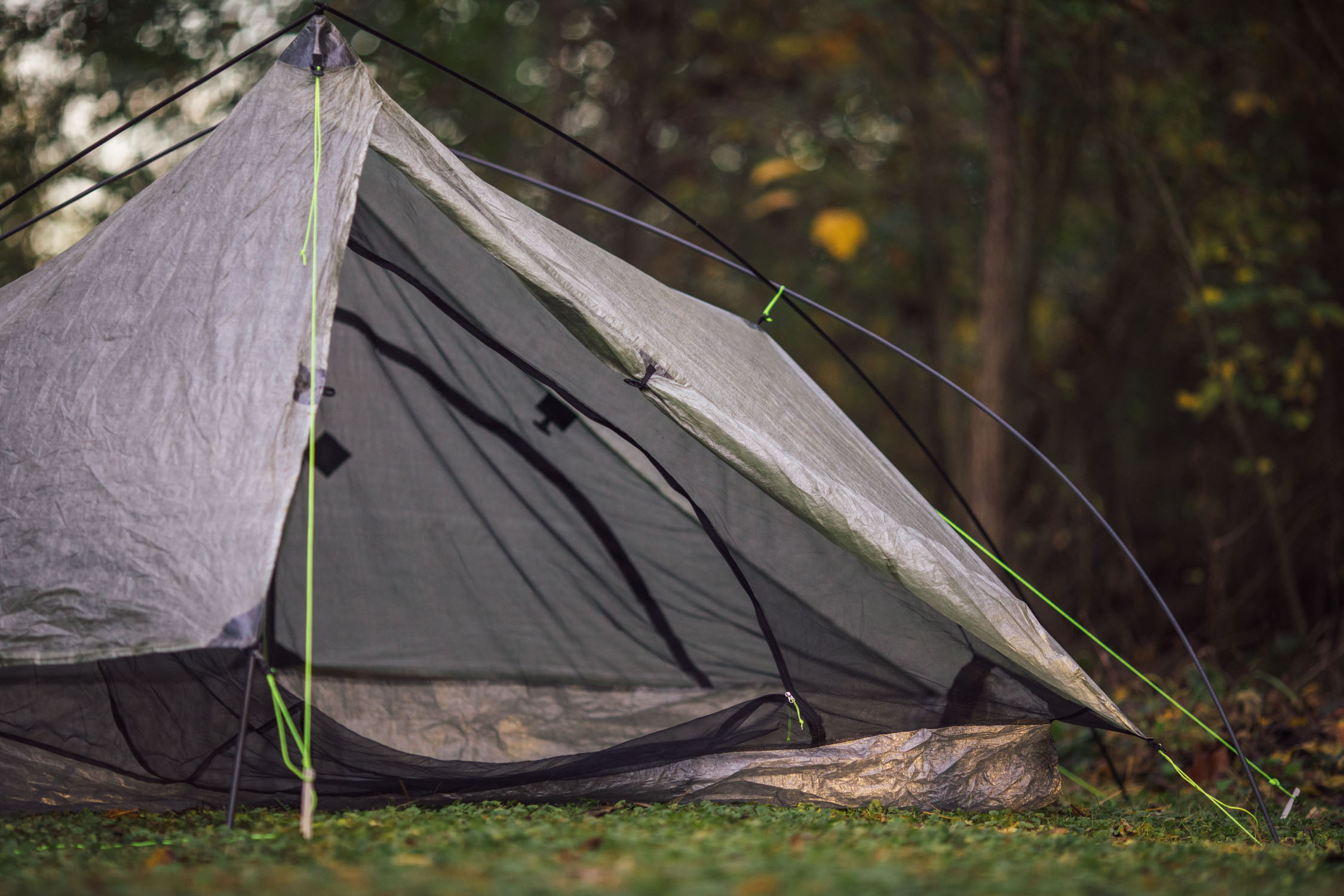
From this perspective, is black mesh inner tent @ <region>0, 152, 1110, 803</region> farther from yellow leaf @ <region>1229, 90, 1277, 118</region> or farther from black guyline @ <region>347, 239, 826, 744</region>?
yellow leaf @ <region>1229, 90, 1277, 118</region>

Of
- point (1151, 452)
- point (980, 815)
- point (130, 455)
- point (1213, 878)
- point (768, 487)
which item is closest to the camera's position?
point (1213, 878)

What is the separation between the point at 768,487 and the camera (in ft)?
7.90

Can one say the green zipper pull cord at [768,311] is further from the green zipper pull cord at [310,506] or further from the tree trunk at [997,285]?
the tree trunk at [997,285]

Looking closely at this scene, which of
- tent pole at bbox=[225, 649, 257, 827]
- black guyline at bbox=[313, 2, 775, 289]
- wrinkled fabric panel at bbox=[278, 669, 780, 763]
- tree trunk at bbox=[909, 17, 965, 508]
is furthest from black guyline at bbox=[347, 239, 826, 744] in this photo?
tree trunk at bbox=[909, 17, 965, 508]

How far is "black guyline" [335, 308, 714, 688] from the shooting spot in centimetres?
344

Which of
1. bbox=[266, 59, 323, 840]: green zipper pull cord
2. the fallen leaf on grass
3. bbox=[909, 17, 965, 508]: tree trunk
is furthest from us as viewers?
bbox=[909, 17, 965, 508]: tree trunk

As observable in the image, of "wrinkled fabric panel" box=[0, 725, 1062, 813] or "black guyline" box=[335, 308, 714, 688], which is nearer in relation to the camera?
"wrinkled fabric panel" box=[0, 725, 1062, 813]

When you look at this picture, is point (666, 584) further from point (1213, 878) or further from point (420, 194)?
point (1213, 878)

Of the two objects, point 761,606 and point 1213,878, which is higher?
point 761,606

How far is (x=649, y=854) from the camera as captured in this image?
1.82 metres

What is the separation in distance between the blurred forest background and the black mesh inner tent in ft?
6.27

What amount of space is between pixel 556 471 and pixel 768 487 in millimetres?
1315

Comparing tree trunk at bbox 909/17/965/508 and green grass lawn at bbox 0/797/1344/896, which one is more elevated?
tree trunk at bbox 909/17/965/508

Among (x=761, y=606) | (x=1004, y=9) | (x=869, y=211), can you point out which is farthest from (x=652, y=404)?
(x=869, y=211)
